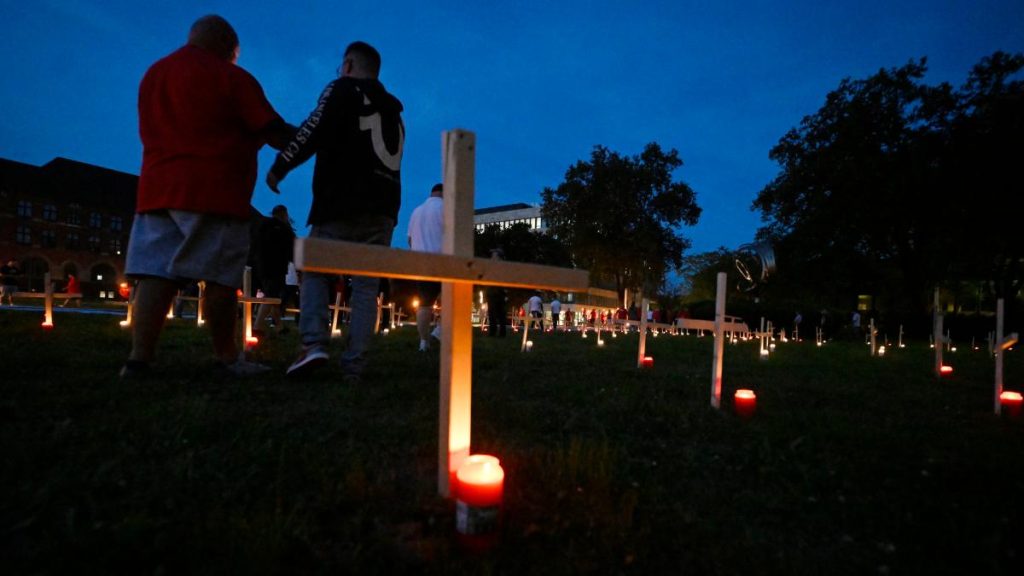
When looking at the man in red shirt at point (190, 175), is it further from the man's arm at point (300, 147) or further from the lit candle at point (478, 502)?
the lit candle at point (478, 502)

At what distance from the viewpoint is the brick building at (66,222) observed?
55.4 metres

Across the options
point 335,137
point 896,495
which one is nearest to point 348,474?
point 896,495

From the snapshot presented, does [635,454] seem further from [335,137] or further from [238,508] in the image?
[335,137]

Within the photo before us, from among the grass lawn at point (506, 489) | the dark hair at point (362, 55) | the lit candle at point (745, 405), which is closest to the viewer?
the grass lawn at point (506, 489)

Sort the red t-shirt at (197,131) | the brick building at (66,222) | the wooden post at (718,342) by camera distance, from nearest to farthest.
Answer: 1. the red t-shirt at (197,131)
2. the wooden post at (718,342)
3. the brick building at (66,222)

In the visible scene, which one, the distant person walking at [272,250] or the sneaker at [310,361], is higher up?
the distant person walking at [272,250]

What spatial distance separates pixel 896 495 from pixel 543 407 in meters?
2.00

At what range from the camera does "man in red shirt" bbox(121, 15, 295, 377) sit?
3.63 metres

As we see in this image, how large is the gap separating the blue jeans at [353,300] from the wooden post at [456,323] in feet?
7.92

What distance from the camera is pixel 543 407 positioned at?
369cm

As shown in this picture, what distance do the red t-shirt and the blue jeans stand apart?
715mm

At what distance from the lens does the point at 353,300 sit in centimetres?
442

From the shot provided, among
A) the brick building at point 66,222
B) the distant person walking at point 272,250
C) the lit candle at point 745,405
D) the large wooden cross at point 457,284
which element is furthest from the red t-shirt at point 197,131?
the brick building at point 66,222

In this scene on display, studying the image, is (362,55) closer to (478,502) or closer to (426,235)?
(426,235)
